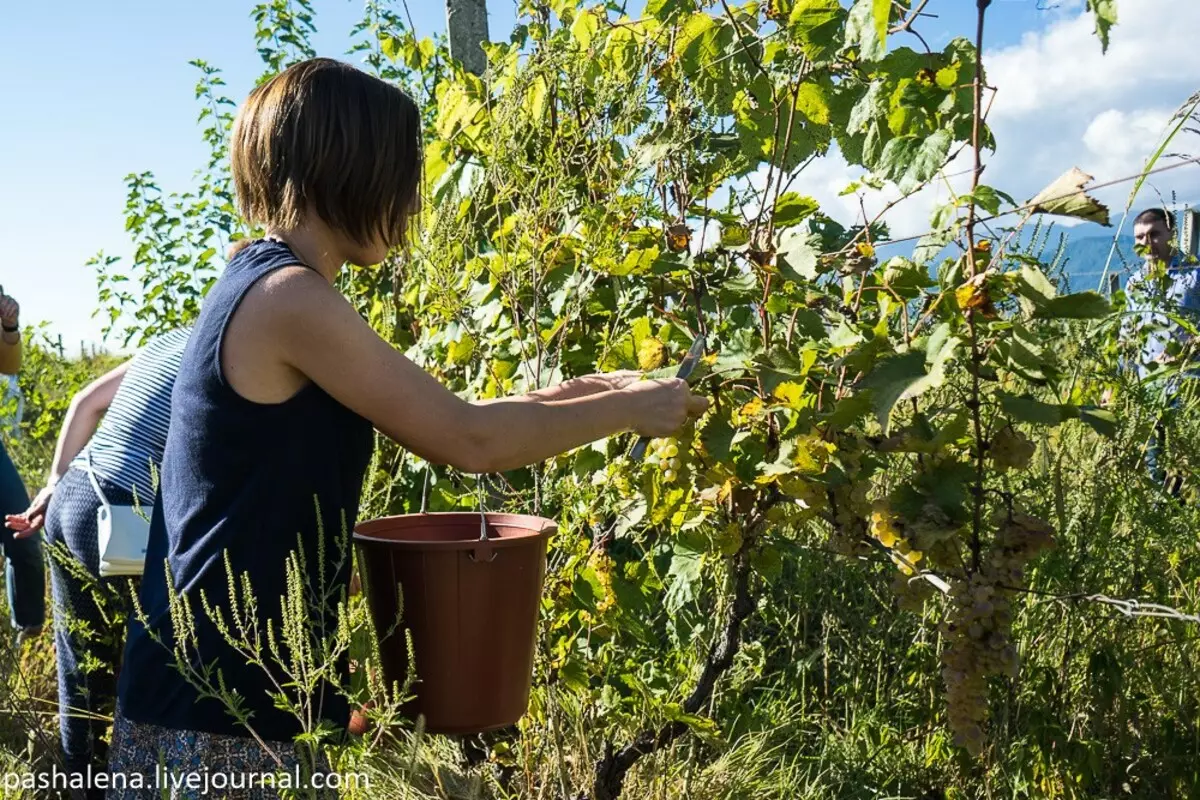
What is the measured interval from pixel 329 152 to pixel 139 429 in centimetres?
108

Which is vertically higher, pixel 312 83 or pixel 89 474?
pixel 312 83

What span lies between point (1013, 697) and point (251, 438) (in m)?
1.84

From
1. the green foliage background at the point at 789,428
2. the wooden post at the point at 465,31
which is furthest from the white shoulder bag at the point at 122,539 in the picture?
the wooden post at the point at 465,31

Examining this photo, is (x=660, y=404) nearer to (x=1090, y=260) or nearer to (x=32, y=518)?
(x=32, y=518)

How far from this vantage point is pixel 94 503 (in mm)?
2201

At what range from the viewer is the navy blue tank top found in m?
1.29

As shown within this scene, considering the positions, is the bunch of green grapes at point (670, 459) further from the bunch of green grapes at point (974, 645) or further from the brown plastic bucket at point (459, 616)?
the bunch of green grapes at point (974, 645)

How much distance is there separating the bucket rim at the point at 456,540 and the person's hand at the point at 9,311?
1857mm

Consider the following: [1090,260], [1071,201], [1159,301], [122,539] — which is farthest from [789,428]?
[1090,260]

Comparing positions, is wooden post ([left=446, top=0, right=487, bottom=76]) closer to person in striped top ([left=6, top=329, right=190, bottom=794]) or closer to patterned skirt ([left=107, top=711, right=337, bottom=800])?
person in striped top ([left=6, top=329, right=190, bottom=794])

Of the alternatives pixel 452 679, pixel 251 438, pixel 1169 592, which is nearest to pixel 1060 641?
pixel 1169 592

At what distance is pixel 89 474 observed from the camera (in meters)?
2.18

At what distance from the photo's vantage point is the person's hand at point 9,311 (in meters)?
2.98

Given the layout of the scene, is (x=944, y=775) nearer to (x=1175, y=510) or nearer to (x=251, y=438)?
(x=1175, y=510)
